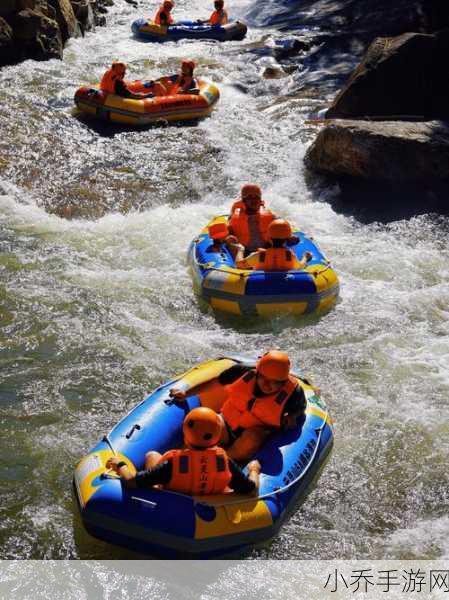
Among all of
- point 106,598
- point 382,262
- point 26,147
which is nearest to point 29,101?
point 26,147

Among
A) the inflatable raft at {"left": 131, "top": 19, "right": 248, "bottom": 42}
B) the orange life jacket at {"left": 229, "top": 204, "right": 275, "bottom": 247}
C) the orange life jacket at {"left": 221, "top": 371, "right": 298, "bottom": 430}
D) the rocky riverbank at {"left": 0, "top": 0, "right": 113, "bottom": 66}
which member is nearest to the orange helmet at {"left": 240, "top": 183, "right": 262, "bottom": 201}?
the orange life jacket at {"left": 229, "top": 204, "right": 275, "bottom": 247}

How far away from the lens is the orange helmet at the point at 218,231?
9.34 metres

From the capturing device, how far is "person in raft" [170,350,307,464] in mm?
6250

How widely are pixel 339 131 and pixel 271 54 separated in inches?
242

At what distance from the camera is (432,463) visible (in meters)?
6.78

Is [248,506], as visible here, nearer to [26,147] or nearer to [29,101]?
[26,147]

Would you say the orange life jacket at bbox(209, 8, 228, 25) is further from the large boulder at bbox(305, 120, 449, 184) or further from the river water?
the large boulder at bbox(305, 120, 449, 184)

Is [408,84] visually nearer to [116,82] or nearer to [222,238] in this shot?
[116,82]

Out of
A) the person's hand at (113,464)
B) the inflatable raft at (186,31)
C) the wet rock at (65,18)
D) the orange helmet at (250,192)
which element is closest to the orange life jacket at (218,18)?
the inflatable raft at (186,31)

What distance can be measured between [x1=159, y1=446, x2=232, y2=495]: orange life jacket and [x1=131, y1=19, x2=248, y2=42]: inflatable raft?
13.5 m

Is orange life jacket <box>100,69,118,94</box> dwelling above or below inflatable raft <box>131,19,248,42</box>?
above

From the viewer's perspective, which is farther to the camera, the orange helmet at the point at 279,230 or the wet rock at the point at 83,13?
the wet rock at the point at 83,13

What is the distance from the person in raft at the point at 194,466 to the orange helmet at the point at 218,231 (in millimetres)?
4037

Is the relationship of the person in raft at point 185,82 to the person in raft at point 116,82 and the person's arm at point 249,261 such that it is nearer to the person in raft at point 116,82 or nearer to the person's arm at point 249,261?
the person in raft at point 116,82
